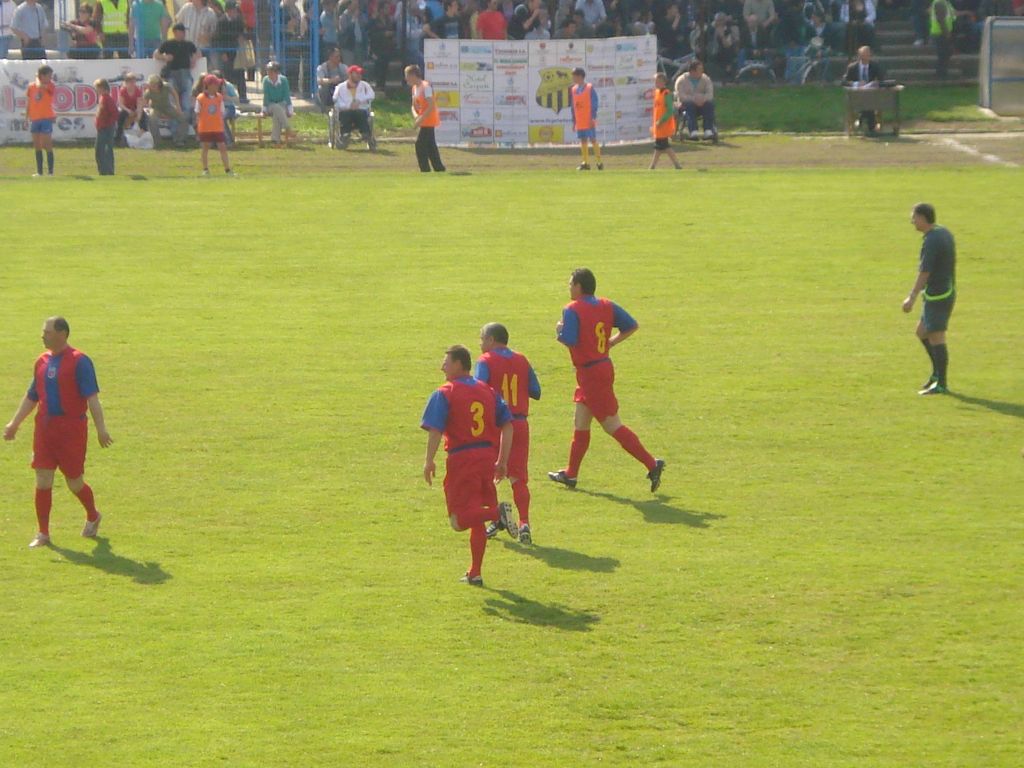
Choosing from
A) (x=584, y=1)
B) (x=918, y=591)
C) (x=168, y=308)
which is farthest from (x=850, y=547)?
(x=584, y=1)

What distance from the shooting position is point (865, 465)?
54.8 ft

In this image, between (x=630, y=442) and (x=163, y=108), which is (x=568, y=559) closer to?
(x=630, y=442)

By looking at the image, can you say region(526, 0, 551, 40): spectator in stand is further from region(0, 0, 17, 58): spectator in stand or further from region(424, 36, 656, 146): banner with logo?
region(0, 0, 17, 58): spectator in stand

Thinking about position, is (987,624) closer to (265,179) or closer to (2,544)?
(2,544)

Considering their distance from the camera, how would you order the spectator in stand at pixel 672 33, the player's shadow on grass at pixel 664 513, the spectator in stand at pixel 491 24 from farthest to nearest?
the spectator in stand at pixel 672 33
the spectator in stand at pixel 491 24
the player's shadow on grass at pixel 664 513

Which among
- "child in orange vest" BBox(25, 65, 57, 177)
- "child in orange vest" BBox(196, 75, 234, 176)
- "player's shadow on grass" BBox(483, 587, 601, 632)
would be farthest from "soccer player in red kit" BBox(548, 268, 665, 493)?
"child in orange vest" BBox(25, 65, 57, 177)

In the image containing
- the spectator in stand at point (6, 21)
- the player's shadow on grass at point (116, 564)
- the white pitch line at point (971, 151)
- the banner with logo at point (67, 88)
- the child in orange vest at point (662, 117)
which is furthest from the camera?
the spectator in stand at point (6, 21)

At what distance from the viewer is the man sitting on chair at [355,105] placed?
124 ft

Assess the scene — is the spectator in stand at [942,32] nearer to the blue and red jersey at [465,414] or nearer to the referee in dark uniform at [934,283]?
the referee in dark uniform at [934,283]

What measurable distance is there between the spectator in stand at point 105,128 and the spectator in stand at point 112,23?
857cm

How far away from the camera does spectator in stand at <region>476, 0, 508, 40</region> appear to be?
43750 millimetres

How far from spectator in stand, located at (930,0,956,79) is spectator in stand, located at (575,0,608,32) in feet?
31.7

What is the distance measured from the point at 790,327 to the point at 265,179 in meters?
15.6

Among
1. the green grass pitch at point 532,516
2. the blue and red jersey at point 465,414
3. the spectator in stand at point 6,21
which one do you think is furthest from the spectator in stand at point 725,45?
the blue and red jersey at point 465,414
